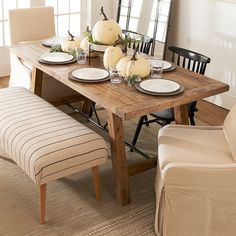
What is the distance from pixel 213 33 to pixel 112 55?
5.33ft

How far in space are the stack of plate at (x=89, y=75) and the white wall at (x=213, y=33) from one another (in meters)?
1.60

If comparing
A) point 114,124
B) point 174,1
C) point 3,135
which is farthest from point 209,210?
point 174,1

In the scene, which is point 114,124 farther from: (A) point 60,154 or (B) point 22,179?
(B) point 22,179

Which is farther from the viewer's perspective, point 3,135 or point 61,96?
point 61,96

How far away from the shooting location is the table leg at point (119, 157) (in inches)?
94.9

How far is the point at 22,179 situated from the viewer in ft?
9.07

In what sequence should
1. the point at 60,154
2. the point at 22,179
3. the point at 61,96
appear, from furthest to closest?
the point at 61,96 → the point at 22,179 → the point at 60,154

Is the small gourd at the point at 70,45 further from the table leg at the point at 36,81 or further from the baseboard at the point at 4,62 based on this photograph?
the baseboard at the point at 4,62

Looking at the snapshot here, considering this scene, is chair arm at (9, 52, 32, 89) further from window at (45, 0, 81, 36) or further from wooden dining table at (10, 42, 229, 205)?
window at (45, 0, 81, 36)

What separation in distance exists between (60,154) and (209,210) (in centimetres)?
80

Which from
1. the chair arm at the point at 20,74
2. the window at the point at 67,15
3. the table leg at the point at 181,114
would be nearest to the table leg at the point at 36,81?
the chair arm at the point at 20,74

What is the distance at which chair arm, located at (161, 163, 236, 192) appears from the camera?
193 centimetres

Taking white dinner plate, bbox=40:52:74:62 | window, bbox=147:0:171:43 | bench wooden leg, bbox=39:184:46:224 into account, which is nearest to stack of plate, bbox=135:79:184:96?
white dinner plate, bbox=40:52:74:62

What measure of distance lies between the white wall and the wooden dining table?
1.21 meters
